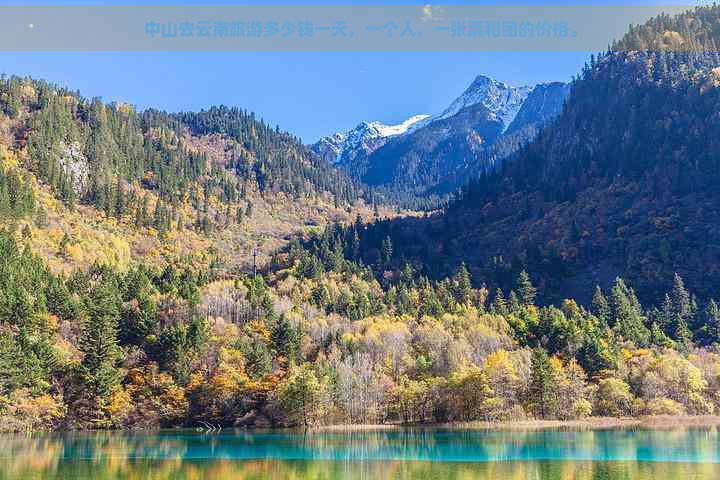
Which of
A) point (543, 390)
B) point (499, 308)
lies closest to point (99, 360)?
point (543, 390)

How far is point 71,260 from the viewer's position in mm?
167125

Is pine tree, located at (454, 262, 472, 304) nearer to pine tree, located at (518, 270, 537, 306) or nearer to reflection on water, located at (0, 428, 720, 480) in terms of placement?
pine tree, located at (518, 270, 537, 306)

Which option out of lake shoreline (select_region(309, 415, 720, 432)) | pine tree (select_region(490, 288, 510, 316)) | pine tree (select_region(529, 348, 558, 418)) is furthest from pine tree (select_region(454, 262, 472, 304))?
lake shoreline (select_region(309, 415, 720, 432))

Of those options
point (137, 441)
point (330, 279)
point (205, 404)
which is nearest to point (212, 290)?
point (205, 404)

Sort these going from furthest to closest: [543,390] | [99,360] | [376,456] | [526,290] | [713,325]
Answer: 1. [526,290]
2. [713,325]
3. [543,390]
4. [99,360]
5. [376,456]

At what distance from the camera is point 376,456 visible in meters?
66.1

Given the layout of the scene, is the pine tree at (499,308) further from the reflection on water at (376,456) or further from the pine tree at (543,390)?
the reflection on water at (376,456)

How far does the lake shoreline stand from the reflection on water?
9440 mm

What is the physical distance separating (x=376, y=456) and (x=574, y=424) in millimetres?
51173

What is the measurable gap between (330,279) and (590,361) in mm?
83053

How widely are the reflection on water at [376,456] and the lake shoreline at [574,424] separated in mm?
9440

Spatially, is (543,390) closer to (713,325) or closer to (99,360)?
(713,325)

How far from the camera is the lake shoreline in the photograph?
103 meters

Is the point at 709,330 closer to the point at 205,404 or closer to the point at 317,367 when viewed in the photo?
the point at 317,367
